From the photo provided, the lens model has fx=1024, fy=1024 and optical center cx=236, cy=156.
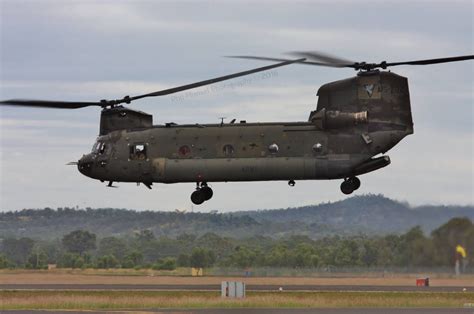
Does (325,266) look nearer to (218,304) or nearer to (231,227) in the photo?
(231,227)

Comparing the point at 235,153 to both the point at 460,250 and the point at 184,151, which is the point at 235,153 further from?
the point at 460,250

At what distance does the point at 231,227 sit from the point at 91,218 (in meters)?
25.0

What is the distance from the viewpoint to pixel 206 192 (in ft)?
175

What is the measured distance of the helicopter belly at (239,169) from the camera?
165 ft

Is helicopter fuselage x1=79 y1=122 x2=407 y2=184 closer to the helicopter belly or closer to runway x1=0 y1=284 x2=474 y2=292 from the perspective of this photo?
the helicopter belly

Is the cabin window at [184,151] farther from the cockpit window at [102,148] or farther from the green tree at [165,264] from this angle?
the green tree at [165,264]

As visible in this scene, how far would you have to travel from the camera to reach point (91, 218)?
15075cm

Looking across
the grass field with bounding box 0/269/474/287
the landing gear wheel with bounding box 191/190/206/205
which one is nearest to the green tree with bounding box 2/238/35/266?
the grass field with bounding box 0/269/474/287

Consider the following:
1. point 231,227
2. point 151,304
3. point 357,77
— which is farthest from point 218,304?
point 231,227

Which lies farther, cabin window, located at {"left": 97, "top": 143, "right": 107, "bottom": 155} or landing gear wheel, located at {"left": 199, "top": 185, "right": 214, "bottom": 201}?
cabin window, located at {"left": 97, "top": 143, "right": 107, "bottom": 155}

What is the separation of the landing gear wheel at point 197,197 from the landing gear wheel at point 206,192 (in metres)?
0.12

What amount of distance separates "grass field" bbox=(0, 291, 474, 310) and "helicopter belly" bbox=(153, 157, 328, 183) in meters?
11.4

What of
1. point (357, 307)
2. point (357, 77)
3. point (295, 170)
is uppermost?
point (357, 77)

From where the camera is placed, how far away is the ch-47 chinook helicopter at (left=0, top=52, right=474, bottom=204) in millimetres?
50375
